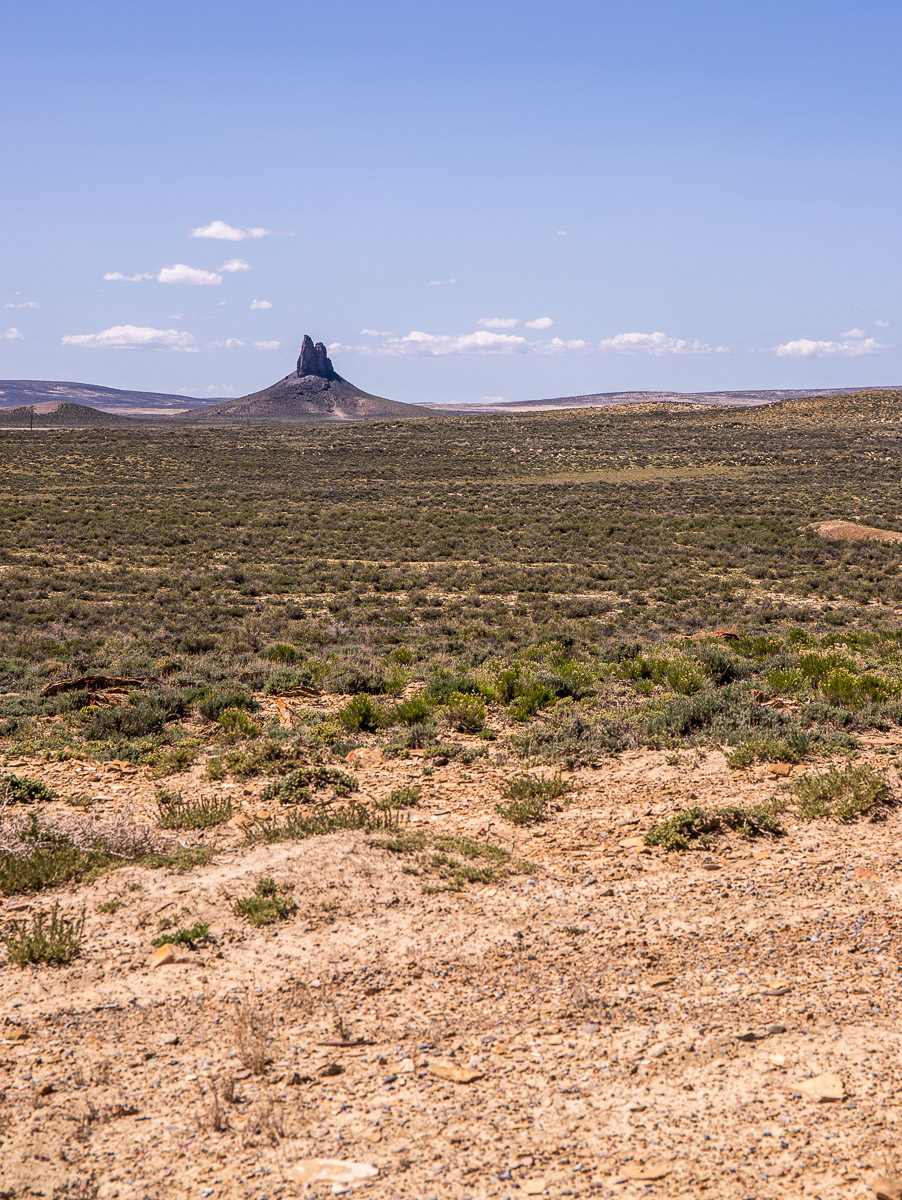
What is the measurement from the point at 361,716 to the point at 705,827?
443 cm

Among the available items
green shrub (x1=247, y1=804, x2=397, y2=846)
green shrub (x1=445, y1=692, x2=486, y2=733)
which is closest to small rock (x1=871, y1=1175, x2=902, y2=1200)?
green shrub (x1=247, y1=804, x2=397, y2=846)

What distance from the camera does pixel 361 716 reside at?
32.8 feet

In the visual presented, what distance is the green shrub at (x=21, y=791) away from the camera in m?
7.57

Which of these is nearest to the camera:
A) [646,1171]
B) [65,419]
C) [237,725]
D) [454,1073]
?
[646,1171]

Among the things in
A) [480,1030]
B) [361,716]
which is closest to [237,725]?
[361,716]

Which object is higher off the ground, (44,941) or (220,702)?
(220,702)

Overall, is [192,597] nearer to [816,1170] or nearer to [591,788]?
[591,788]

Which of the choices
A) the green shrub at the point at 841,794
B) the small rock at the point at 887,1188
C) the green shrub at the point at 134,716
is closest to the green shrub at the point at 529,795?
the green shrub at the point at 841,794

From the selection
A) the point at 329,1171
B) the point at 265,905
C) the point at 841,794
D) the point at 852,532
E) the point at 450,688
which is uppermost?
the point at 852,532

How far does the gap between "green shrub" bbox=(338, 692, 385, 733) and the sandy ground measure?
2.99 m

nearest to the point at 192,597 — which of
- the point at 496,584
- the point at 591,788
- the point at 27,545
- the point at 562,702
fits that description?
the point at 496,584

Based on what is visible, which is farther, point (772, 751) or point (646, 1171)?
point (772, 751)

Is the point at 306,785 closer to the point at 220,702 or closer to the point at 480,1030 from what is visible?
the point at 220,702

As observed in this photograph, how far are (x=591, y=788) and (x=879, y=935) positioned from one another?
9.81 ft
